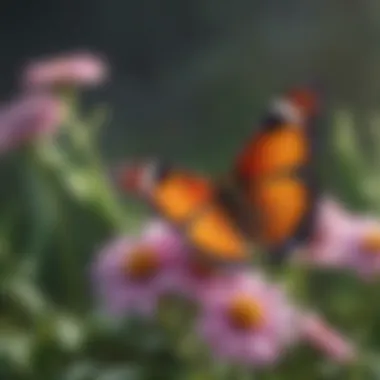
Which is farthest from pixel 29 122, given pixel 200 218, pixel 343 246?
pixel 343 246

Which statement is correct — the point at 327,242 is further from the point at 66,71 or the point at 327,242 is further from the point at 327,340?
the point at 66,71

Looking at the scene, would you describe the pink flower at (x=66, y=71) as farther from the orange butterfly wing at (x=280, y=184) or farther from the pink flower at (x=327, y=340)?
the pink flower at (x=327, y=340)

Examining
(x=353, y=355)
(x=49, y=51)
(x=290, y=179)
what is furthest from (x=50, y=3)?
(x=353, y=355)

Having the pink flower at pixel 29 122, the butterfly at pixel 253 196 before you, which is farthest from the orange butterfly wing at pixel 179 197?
the pink flower at pixel 29 122

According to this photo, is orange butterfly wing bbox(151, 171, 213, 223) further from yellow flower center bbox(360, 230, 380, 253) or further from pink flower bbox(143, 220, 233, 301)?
yellow flower center bbox(360, 230, 380, 253)

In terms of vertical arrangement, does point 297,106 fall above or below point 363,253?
above
